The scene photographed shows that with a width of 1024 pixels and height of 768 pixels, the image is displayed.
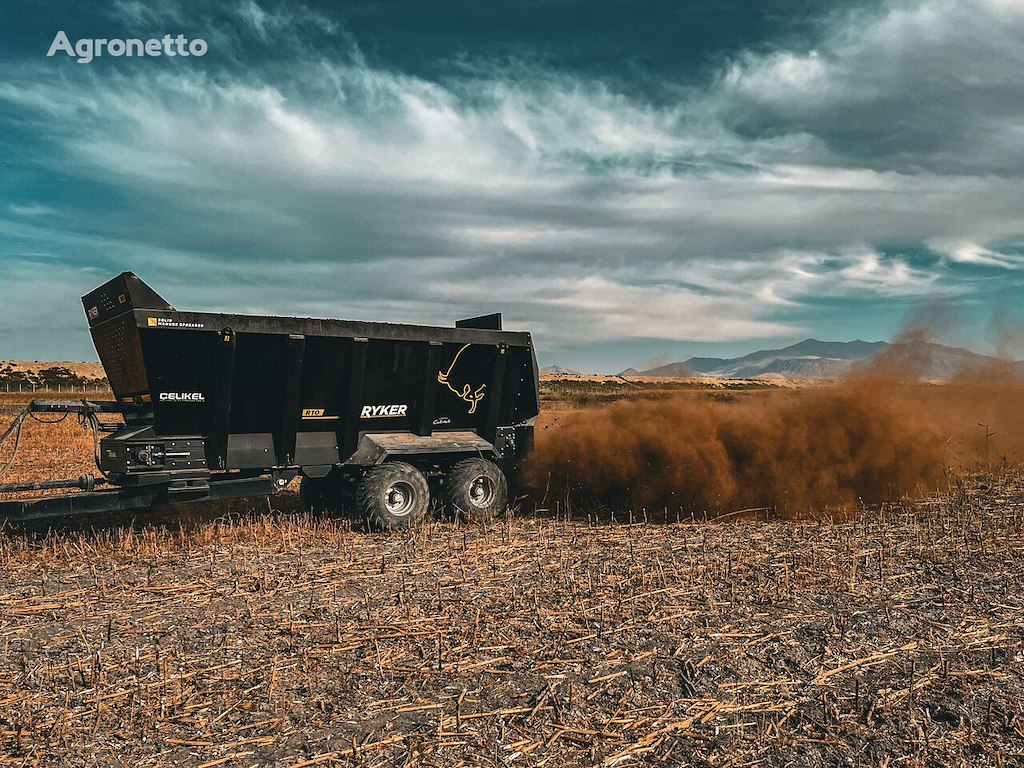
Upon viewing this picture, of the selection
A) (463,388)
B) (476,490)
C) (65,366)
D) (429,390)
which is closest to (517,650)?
(476,490)

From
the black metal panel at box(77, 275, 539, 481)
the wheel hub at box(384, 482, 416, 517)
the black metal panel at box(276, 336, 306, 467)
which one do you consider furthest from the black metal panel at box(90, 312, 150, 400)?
the wheel hub at box(384, 482, 416, 517)

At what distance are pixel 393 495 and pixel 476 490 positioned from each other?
1401 millimetres

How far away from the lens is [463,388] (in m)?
12.6

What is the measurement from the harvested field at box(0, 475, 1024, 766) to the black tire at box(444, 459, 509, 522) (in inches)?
67.0

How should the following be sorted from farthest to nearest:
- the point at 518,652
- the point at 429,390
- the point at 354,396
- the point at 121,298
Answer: the point at 429,390 < the point at 354,396 < the point at 121,298 < the point at 518,652

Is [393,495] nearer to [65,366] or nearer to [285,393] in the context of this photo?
[285,393]

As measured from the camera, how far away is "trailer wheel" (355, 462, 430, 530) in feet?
37.0

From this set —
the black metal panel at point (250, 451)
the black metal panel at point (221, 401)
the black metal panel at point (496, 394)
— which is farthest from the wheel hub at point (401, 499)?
the black metal panel at point (221, 401)

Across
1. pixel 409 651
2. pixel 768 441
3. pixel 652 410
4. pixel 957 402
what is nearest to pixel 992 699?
pixel 409 651

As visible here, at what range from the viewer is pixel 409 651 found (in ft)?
20.5

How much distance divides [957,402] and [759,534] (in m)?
11.7

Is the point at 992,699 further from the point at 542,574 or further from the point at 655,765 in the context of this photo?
the point at 542,574

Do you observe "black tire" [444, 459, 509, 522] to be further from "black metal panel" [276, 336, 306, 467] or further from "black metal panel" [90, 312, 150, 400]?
"black metal panel" [90, 312, 150, 400]

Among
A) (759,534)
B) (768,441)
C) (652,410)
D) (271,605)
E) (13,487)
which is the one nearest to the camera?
(271,605)
